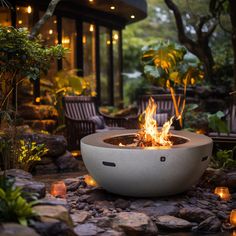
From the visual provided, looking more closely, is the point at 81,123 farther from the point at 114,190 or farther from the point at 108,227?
the point at 108,227

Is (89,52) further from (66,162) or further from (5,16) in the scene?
(66,162)

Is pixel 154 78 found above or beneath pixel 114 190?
above

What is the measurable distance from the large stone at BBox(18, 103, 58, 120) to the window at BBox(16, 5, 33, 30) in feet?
5.93

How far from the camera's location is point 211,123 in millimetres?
7699

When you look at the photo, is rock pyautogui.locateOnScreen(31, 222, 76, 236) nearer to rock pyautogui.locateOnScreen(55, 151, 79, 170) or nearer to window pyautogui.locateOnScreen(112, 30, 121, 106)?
rock pyautogui.locateOnScreen(55, 151, 79, 170)

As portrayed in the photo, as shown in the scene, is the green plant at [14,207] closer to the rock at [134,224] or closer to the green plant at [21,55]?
the rock at [134,224]

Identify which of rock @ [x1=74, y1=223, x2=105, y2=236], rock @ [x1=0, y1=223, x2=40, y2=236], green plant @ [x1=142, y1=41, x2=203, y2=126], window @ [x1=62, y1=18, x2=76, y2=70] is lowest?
rock @ [x1=74, y1=223, x2=105, y2=236]

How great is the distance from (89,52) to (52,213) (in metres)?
10.00

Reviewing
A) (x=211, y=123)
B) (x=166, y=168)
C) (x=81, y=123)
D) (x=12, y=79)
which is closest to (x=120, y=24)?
(x=81, y=123)

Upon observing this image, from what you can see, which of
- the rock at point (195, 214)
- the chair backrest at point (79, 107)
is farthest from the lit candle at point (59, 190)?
the chair backrest at point (79, 107)

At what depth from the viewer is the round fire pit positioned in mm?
5062

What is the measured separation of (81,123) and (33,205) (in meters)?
5.07

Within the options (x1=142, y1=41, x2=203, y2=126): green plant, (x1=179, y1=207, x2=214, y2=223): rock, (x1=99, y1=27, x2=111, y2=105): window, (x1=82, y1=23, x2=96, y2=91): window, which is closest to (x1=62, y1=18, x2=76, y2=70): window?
(x1=82, y1=23, x2=96, y2=91): window

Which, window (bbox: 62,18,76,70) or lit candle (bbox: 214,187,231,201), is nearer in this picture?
lit candle (bbox: 214,187,231,201)
